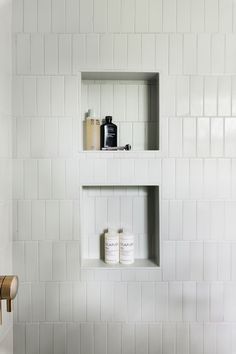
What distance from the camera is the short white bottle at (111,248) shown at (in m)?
1.29

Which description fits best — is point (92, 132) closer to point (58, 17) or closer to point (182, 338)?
point (58, 17)

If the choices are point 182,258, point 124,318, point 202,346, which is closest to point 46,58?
point 182,258

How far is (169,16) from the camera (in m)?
1.24

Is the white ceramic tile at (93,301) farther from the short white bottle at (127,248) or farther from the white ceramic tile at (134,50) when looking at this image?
the white ceramic tile at (134,50)

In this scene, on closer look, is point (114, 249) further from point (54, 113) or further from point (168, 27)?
point (168, 27)

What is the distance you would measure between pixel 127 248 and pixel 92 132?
473 mm

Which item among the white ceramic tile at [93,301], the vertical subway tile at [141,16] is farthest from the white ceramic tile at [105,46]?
the white ceramic tile at [93,301]

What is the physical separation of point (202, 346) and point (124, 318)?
12.6 inches

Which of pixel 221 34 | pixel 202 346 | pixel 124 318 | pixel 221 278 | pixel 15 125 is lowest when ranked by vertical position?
pixel 202 346

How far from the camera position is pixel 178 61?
124 centimetres

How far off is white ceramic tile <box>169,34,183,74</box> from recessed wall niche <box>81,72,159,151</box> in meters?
0.13

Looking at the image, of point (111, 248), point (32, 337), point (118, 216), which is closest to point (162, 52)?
point (118, 216)

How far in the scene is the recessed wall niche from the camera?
136 centimetres

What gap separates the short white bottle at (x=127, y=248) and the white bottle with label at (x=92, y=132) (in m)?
0.37
